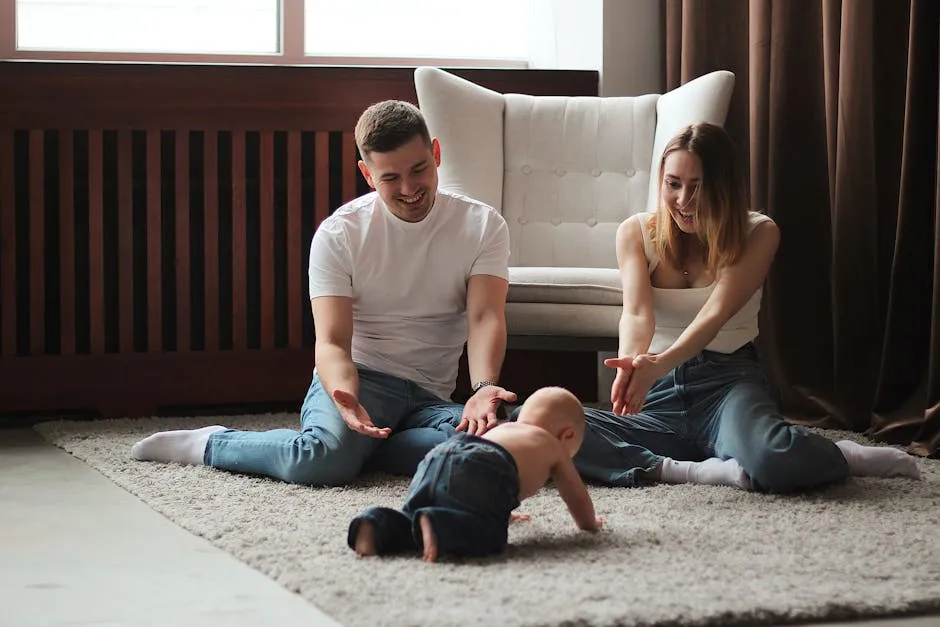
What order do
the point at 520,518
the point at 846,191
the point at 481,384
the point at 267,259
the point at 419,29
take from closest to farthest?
1. the point at 520,518
2. the point at 481,384
3. the point at 846,191
4. the point at 267,259
5. the point at 419,29

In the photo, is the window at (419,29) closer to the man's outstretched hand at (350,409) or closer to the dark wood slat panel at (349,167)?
the dark wood slat panel at (349,167)

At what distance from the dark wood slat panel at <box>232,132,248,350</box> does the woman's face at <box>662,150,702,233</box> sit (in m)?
1.42

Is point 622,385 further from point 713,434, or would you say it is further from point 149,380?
point 149,380

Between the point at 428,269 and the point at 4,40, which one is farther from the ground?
the point at 4,40

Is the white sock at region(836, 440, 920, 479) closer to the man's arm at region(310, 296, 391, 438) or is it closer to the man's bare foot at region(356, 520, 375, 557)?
the man's arm at region(310, 296, 391, 438)

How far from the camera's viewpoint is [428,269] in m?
2.34

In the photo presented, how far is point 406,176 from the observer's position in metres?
2.19

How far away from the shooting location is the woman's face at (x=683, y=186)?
7.34ft

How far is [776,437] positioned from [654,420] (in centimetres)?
28

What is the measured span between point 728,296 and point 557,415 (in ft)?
1.89

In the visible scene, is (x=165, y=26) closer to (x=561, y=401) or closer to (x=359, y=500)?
(x=359, y=500)

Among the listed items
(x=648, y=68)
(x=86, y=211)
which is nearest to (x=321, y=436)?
(x=86, y=211)

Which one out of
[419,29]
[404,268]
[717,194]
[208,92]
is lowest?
[404,268]

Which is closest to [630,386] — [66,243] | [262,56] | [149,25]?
[66,243]
